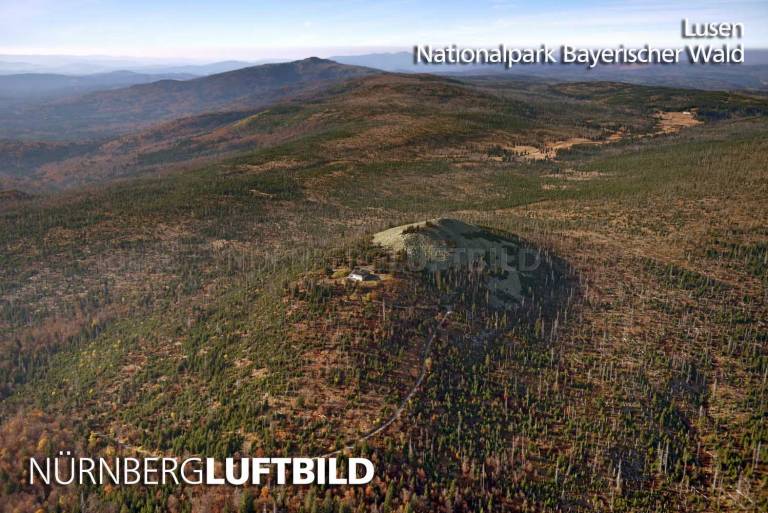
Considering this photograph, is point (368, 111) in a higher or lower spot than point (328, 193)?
higher

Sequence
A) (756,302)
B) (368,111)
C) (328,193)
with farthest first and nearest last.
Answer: (368,111)
(328,193)
(756,302)

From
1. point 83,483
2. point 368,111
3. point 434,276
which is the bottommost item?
point 83,483

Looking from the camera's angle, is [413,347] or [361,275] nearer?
[413,347]

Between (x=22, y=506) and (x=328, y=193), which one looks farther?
(x=328, y=193)

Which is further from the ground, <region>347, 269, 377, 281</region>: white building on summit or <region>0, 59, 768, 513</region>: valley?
<region>347, 269, 377, 281</region>: white building on summit

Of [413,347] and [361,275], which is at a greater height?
[361,275]

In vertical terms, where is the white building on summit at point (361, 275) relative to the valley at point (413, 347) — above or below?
above

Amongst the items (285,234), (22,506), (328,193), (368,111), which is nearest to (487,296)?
(22,506)

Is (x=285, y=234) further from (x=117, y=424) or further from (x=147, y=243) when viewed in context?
(x=117, y=424)

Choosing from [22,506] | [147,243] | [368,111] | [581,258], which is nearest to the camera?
[22,506]

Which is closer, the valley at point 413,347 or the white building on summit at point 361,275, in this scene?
the valley at point 413,347

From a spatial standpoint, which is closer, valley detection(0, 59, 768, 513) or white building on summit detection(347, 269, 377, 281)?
valley detection(0, 59, 768, 513)
